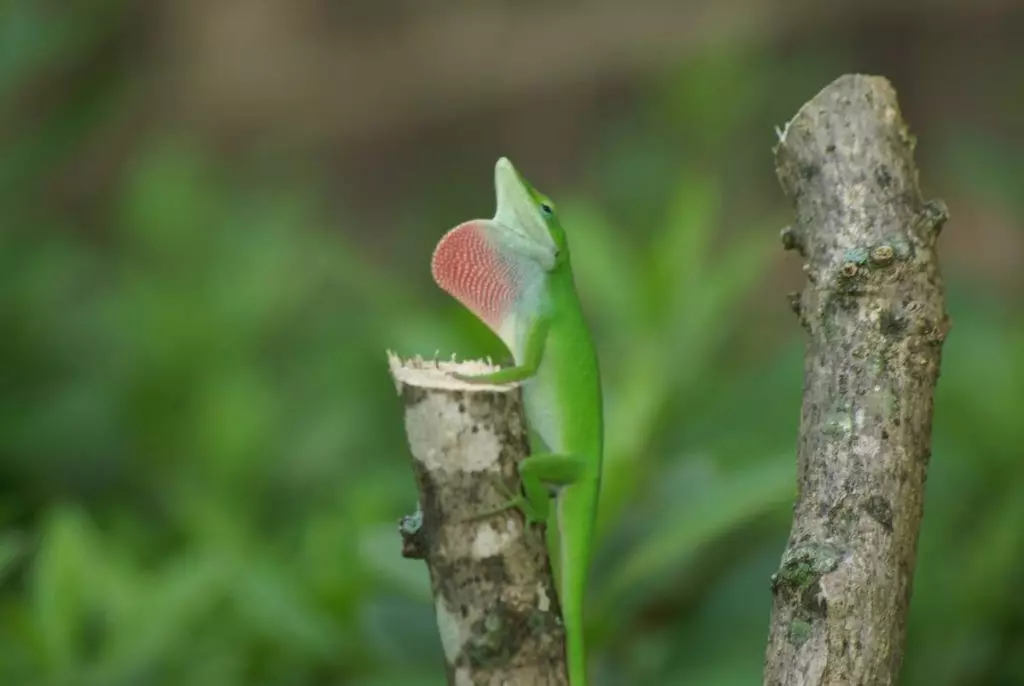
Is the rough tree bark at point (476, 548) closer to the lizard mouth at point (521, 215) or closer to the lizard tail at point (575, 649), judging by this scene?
the lizard tail at point (575, 649)

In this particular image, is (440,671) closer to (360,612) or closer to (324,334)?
(360,612)

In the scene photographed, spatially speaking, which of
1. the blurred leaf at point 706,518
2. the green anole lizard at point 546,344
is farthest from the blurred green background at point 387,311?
the green anole lizard at point 546,344

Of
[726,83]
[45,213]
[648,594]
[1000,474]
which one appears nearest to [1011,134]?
[726,83]

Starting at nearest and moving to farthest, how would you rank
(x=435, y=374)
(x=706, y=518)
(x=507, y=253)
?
(x=435, y=374) → (x=507, y=253) → (x=706, y=518)

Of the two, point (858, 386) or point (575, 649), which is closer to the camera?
point (858, 386)

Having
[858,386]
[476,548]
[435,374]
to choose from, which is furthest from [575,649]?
[858,386]

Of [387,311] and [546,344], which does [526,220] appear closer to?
[546,344]

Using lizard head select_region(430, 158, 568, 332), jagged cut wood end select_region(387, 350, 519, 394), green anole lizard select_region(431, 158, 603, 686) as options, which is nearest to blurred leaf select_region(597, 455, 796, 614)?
green anole lizard select_region(431, 158, 603, 686)
